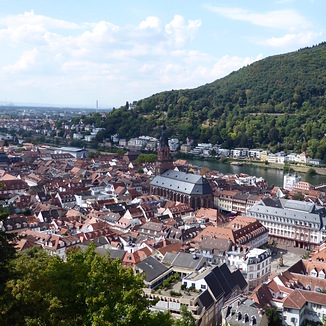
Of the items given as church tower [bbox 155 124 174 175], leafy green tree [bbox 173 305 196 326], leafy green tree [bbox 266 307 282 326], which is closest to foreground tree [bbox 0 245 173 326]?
leafy green tree [bbox 173 305 196 326]

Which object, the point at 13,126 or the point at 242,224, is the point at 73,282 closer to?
the point at 242,224

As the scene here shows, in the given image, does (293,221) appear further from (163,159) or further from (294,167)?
(294,167)

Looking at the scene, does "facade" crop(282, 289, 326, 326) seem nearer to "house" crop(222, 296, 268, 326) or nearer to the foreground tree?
"house" crop(222, 296, 268, 326)

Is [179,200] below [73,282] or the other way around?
below

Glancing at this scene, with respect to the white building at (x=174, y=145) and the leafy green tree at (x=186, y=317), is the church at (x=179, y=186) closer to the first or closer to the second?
the leafy green tree at (x=186, y=317)

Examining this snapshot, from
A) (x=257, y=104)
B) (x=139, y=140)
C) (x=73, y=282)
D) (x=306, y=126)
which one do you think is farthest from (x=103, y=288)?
(x=257, y=104)

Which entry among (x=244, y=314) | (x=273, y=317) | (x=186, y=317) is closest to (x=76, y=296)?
(x=186, y=317)

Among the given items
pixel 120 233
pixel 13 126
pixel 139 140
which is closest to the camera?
pixel 120 233
